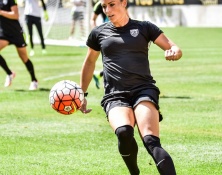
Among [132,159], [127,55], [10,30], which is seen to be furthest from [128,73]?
[10,30]

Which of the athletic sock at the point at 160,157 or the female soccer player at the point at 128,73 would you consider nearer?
the athletic sock at the point at 160,157

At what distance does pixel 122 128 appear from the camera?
7.00m

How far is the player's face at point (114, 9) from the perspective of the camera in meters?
7.48

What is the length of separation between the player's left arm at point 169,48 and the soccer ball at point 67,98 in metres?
0.99

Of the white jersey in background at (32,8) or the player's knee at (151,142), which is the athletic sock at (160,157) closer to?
the player's knee at (151,142)

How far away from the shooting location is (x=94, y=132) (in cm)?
1111

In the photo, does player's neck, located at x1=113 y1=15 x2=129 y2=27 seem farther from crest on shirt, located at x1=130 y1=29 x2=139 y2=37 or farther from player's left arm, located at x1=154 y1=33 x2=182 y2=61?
player's left arm, located at x1=154 y1=33 x2=182 y2=61

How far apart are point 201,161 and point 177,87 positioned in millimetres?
8092

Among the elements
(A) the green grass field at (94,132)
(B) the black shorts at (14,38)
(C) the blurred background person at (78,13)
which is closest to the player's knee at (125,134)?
(A) the green grass field at (94,132)

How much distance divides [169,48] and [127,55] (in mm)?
450

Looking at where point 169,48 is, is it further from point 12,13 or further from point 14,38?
point 14,38

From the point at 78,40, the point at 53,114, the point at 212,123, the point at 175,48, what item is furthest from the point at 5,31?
the point at 78,40

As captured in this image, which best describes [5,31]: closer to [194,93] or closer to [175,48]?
[194,93]

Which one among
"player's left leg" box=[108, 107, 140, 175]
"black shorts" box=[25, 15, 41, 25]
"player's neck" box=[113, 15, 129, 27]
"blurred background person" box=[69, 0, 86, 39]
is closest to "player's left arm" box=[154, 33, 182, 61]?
"player's neck" box=[113, 15, 129, 27]
